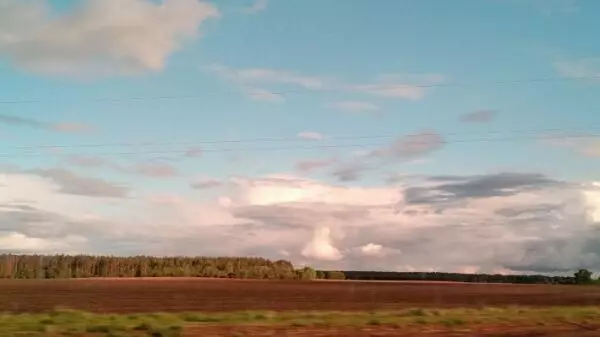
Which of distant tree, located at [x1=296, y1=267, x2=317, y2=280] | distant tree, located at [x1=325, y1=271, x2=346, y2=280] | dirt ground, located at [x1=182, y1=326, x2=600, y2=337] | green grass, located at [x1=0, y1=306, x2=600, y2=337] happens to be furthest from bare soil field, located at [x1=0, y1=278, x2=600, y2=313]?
distant tree, located at [x1=325, y1=271, x2=346, y2=280]

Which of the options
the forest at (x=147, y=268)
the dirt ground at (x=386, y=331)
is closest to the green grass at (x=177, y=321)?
the dirt ground at (x=386, y=331)

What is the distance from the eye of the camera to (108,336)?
22.5 meters

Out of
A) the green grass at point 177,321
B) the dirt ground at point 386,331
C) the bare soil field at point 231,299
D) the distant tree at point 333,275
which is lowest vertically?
the dirt ground at point 386,331

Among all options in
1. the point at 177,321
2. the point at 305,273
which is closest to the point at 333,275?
the point at 305,273

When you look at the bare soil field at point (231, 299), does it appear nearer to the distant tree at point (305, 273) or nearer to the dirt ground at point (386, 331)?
the dirt ground at point (386, 331)

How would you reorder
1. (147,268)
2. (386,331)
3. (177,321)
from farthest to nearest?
(147,268) → (177,321) → (386,331)

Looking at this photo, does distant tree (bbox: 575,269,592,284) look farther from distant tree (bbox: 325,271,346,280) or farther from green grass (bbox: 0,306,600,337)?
green grass (bbox: 0,306,600,337)

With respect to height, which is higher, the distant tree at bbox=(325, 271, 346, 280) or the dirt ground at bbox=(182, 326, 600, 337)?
the distant tree at bbox=(325, 271, 346, 280)

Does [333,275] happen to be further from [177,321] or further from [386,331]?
[386,331]

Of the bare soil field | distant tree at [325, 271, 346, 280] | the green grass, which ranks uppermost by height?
distant tree at [325, 271, 346, 280]

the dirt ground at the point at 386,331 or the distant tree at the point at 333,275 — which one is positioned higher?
the distant tree at the point at 333,275

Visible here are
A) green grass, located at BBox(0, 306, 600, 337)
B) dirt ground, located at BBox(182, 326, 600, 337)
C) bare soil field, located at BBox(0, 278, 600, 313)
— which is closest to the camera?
green grass, located at BBox(0, 306, 600, 337)

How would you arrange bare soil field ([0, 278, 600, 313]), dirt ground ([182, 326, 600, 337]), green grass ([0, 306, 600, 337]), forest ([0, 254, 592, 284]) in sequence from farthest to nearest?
forest ([0, 254, 592, 284]) < bare soil field ([0, 278, 600, 313]) < dirt ground ([182, 326, 600, 337]) < green grass ([0, 306, 600, 337])

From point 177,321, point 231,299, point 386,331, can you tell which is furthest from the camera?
point 231,299
